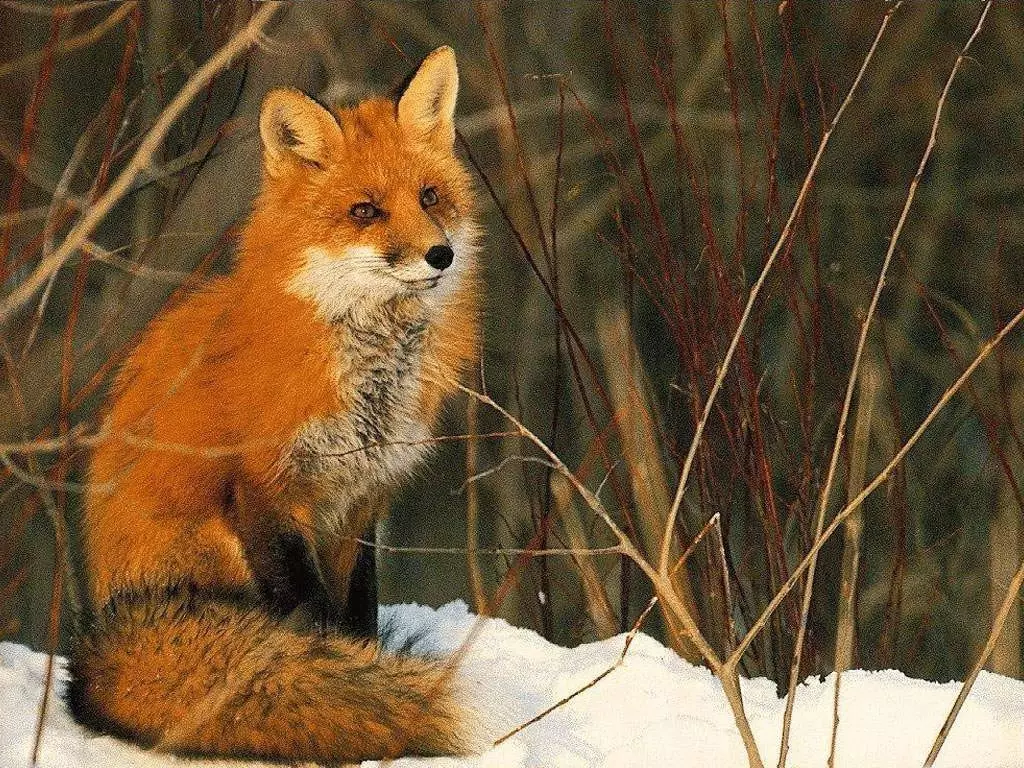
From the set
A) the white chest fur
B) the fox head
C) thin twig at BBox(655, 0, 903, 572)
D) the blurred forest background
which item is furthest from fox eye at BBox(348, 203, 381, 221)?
thin twig at BBox(655, 0, 903, 572)

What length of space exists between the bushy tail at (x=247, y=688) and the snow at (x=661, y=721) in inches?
2.3

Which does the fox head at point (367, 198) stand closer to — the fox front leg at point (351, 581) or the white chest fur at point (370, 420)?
the white chest fur at point (370, 420)

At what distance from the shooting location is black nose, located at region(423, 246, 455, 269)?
3707 millimetres

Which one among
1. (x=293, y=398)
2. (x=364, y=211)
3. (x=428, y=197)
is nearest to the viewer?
(x=293, y=398)

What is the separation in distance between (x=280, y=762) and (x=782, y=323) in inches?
230

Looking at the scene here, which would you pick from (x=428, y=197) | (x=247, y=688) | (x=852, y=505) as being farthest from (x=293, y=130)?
(x=852, y=505)

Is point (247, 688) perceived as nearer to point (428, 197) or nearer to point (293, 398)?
point (293, 398)

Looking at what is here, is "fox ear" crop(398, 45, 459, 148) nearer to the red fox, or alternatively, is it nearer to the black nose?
the red fox

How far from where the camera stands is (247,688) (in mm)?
3035

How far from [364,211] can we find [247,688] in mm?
1462

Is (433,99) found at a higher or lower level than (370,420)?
higher

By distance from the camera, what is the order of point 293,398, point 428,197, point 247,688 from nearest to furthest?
point 247,688 → point 293,398 → point 428,197

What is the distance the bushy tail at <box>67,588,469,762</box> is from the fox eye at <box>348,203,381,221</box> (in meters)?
1.19

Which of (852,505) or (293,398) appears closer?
(852,505)
